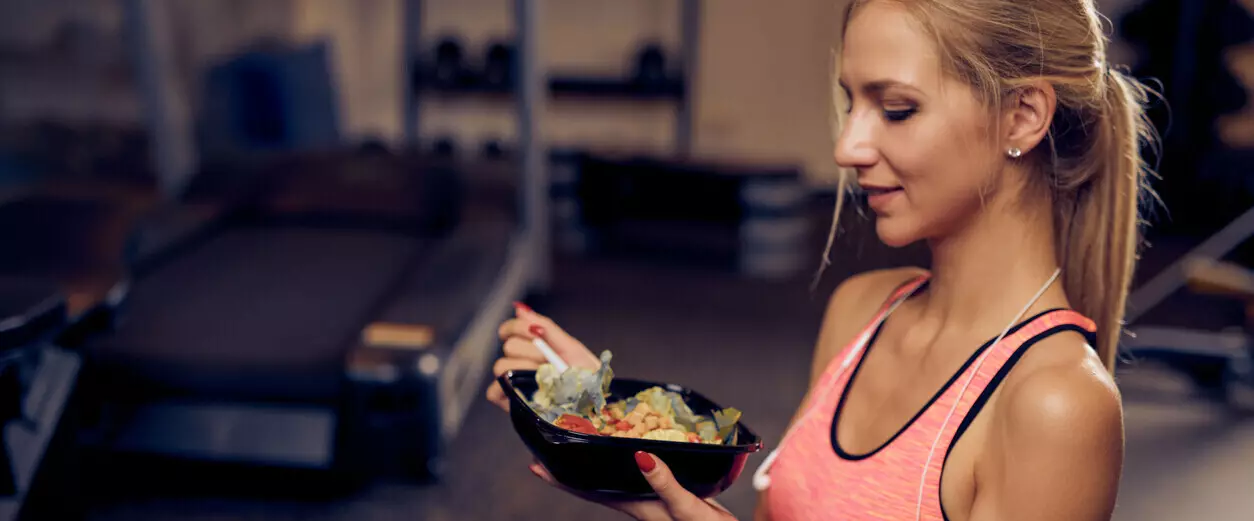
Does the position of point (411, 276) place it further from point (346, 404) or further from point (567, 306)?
point (567, 306)

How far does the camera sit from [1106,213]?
0.87m

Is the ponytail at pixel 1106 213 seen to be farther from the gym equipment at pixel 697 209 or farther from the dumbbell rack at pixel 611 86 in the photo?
the dumbbell rack at pixel 611 86

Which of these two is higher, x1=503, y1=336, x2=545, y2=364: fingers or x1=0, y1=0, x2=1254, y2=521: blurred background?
x1=503, y1=336, x2=545, y2=364: fingers

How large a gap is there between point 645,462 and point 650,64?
13.9 feet

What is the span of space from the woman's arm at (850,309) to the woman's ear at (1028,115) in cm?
27

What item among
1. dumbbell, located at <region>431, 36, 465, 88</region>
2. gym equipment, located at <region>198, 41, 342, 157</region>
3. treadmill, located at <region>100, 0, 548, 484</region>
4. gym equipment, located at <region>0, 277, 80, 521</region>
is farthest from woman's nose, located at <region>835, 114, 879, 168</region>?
dumbbell, located at <region>431, 36, 465, 88</region>

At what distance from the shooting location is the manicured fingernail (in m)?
0.78

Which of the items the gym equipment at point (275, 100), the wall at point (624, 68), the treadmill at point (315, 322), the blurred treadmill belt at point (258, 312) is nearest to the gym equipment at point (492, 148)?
the wall at point (624, 68)

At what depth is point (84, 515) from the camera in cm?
215

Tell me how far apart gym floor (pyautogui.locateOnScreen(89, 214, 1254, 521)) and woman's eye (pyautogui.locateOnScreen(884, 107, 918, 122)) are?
373 millimetres

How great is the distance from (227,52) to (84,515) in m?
2.99

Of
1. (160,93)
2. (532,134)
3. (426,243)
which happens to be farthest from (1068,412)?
(160,93)

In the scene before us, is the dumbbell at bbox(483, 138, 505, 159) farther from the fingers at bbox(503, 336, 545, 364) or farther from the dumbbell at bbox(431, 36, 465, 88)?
the fingers at bbox(503, 336, 545, 364)

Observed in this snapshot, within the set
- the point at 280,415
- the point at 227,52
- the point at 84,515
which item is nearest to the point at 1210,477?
the point at 280,415
